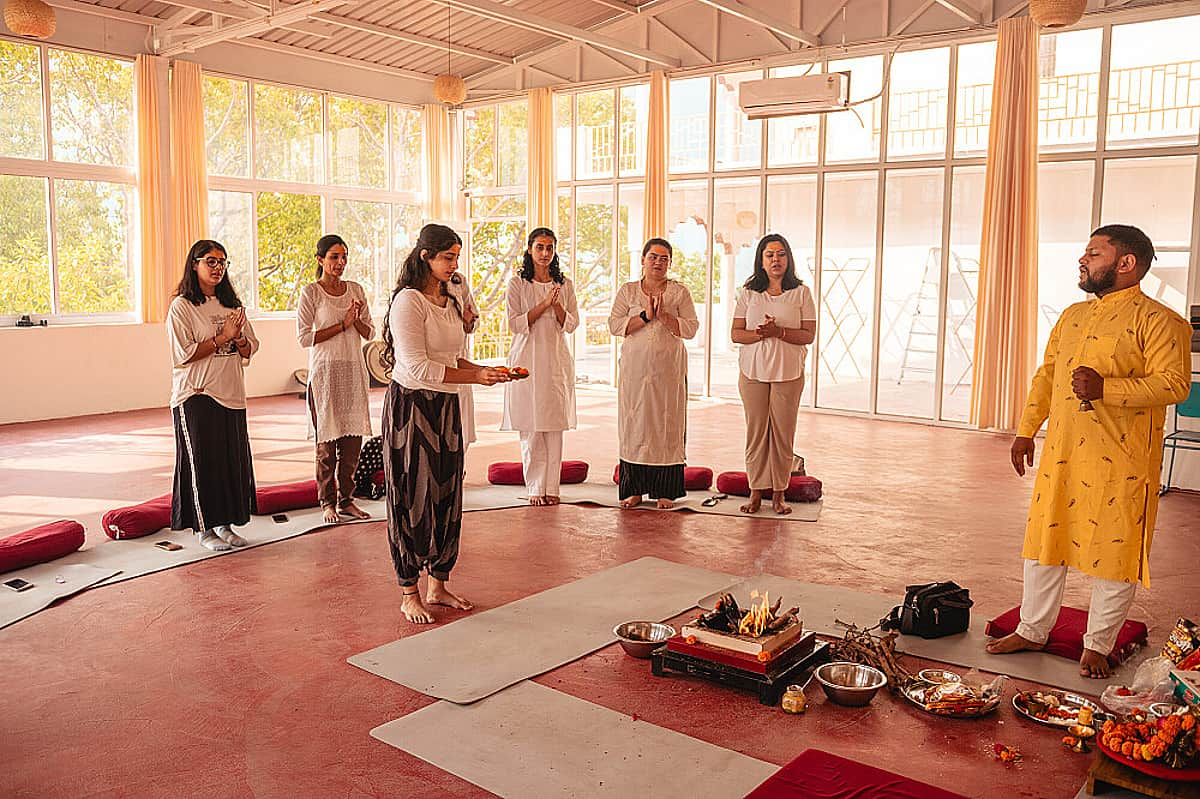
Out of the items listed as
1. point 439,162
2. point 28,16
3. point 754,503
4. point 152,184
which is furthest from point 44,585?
point 439,162

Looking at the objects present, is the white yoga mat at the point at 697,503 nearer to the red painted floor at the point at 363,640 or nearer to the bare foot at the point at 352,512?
the red painted floor at the point at 363,640

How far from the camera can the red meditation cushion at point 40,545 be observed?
500 centimetres

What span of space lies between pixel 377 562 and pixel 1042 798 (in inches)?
133

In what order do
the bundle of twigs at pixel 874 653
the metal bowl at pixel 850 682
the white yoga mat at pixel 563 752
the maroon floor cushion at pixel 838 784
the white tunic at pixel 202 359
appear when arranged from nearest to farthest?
1. the maroon floor cushion at pixel 838 784
2. the white yoga mat at pixel 563 752
3. the metal bowl at pixel 850 682
4. the bundle of twigs at pixel 874 653
5. the white tunic at pixel 202 359

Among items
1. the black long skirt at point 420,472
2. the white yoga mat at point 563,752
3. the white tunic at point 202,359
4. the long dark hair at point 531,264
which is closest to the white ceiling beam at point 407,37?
the long dark hair at point 531,264

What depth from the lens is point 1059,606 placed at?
3912 millimetres

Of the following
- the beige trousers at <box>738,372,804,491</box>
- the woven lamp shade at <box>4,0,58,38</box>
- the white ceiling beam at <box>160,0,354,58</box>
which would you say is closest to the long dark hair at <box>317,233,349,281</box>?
the beige trousers at <box>738,372,804,491</box>

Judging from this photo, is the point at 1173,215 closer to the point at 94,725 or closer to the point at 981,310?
the point at 981,310

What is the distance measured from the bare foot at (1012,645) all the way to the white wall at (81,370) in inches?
374

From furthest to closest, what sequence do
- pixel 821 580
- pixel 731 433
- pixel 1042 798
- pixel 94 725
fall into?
pixel 731 433 → pixel 821 580 → pixel 94 725 → pixel 1042 798

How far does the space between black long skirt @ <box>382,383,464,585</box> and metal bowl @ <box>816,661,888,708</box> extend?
67.2 inches

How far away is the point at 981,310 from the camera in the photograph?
9.84 m

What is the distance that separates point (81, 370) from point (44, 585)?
641 cm

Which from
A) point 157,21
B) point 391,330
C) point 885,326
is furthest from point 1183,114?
point 157,21
